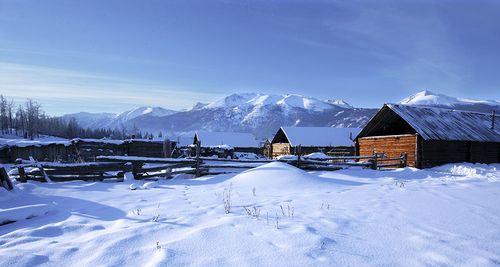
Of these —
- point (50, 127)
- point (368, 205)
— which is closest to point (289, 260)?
point (368, 205)

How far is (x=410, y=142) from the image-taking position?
24.0 meters

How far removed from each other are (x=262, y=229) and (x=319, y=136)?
40.1 metres

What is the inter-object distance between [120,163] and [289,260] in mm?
11009

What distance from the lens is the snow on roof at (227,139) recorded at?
61781 millimetres

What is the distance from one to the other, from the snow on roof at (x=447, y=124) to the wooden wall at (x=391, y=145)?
121cm

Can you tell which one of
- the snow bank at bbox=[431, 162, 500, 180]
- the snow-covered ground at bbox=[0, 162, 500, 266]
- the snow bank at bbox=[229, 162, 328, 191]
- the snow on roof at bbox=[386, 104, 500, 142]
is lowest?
the snow bank at bbox=[431, 162, 500, 180]

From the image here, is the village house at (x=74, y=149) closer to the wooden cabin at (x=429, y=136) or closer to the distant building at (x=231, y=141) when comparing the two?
the wooden cabin at (x=429, y=136)

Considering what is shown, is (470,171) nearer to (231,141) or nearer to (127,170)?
(127,170)

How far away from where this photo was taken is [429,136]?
2255 cm

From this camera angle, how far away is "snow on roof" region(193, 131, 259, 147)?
203ft

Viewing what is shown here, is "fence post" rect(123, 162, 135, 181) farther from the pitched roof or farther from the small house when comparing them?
the small house

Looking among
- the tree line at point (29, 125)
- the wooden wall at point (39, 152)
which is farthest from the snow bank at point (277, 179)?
the tree line at point (29, 125)

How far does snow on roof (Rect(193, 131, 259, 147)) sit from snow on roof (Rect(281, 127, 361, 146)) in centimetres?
1795

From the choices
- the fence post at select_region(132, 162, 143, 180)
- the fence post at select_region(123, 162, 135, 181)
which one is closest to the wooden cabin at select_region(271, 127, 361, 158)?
the fence post at select_region(123, 162, 135, 181)
